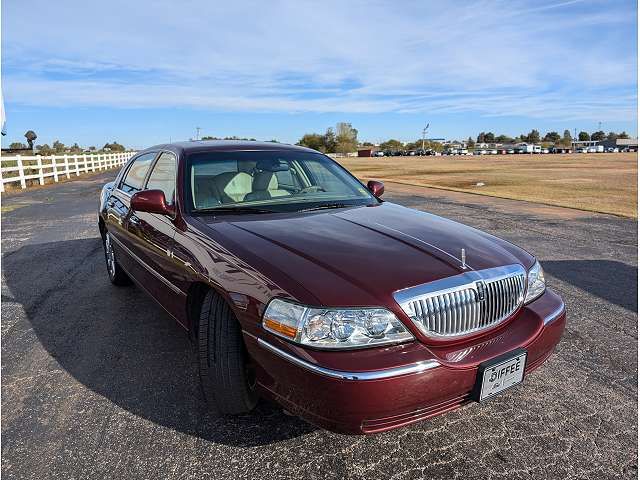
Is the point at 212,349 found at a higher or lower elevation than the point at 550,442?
higher

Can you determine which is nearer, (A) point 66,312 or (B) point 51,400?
(B) point 51,400

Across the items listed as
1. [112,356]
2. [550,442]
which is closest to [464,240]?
[550,442]

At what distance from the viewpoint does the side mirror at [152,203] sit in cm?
319

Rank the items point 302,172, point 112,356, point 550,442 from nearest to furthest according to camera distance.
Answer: point 550,442
point 112,356
point 302,172

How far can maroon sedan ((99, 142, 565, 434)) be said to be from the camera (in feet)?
6.69

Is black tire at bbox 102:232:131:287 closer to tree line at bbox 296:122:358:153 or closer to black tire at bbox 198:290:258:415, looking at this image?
black tire at bbox 198:290:258:415

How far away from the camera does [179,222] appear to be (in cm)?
317

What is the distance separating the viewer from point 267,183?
12.1ft

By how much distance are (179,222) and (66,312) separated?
1999mm

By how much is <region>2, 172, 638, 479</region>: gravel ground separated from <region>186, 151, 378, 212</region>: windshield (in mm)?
1181

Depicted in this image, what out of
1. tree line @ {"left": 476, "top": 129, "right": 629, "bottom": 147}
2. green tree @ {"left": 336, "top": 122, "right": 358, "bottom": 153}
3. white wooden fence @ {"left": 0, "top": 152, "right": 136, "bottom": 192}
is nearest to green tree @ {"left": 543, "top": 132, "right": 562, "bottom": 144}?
tree line @ {"left": 476, "top": 129, "right": 629, "bottom": 147}

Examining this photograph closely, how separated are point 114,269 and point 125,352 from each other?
1.77 meters

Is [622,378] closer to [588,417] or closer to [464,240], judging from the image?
[588,417]

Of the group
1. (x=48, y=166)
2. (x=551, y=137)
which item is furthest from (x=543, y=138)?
(x=48, y=166)
